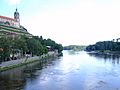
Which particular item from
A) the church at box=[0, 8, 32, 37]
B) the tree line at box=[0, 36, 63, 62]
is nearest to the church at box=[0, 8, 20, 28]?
the church at box=[0, 8, 32, 37]

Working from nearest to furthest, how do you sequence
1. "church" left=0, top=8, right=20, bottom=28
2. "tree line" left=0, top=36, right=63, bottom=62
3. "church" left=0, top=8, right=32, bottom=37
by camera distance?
"tree line" left=0, top=36, right=63, bottom=62
"church" left=0, top=8, right=32, bottom=37
"church" left=0, top=8, right=20, bottom=28

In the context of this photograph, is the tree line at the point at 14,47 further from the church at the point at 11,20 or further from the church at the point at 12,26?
the church at the point at 11,20

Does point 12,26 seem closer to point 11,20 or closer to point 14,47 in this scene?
point 11,20

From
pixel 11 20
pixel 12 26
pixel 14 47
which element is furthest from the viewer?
pixel 11 20

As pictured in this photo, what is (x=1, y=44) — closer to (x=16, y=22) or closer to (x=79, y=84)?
(x=79, y=84)

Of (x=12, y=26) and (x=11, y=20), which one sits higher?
(x=11, y=20)

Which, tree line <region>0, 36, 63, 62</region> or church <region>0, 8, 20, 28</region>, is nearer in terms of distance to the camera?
tree line <region>0, 36, 63, 62</region>

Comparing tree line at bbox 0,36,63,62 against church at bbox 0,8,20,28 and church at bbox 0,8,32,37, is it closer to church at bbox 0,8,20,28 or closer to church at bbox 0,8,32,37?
church at bbox 0,8,32,37

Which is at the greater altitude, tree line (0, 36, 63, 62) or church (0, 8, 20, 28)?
church (0, 8, 20, 28)

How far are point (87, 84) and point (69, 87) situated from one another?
2880mm

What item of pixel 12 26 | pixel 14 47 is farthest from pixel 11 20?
pixel 14 47

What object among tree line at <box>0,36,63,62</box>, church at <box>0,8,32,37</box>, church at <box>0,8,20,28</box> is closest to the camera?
tree line at <box>0,36,63,62</box>

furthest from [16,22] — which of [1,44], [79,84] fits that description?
[79,84]

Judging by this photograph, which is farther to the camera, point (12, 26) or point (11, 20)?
point (11, 20)
